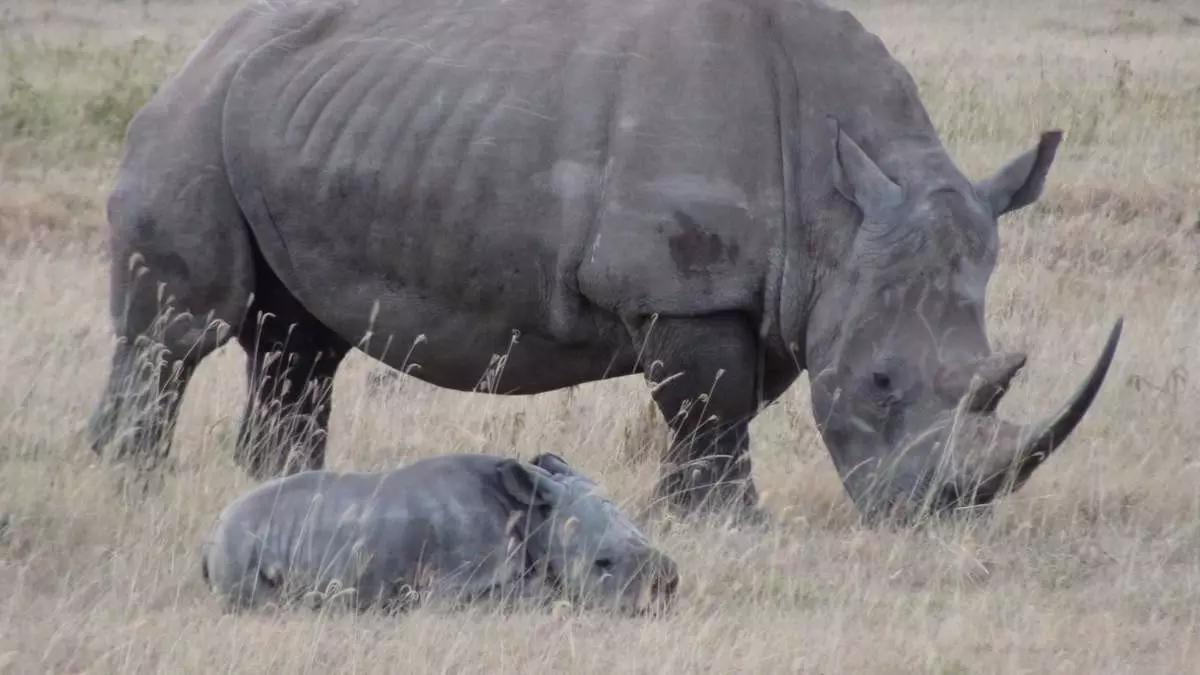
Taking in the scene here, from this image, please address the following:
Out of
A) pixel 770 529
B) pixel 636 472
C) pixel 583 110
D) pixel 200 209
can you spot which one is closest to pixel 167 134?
pixel 200 209

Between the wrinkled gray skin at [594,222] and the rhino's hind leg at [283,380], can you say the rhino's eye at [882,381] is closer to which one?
the wrinkled gray skin at [594,222]

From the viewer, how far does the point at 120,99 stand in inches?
611

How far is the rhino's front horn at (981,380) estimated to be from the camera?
568cm

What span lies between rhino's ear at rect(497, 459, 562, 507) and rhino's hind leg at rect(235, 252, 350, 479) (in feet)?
5.25

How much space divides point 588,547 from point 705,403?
48.3 inches

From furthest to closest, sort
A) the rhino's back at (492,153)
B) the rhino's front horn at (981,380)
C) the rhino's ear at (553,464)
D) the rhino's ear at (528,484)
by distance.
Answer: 1. the rhino's back at (492,153)
2. the rhino's front horn at (981,380)
3. the rhino's ear at (553,464)
4. the rhino's ear at (528,484)

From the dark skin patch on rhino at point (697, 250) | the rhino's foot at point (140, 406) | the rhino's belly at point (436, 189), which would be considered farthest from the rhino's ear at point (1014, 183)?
the rhino's foot at point (140, 406)

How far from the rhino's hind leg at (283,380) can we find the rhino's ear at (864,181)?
6.36ft

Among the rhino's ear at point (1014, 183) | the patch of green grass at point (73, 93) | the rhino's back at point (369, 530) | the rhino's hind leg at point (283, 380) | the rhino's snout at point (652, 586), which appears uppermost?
the rhino's ear at point (1014, 183)

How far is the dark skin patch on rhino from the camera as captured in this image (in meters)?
6.07

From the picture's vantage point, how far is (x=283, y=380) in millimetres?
7277

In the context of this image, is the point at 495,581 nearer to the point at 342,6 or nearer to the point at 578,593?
the point at 578,593

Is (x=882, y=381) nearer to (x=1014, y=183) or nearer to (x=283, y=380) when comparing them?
(x=1014, y=183)

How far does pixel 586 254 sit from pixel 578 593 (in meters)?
1.49
